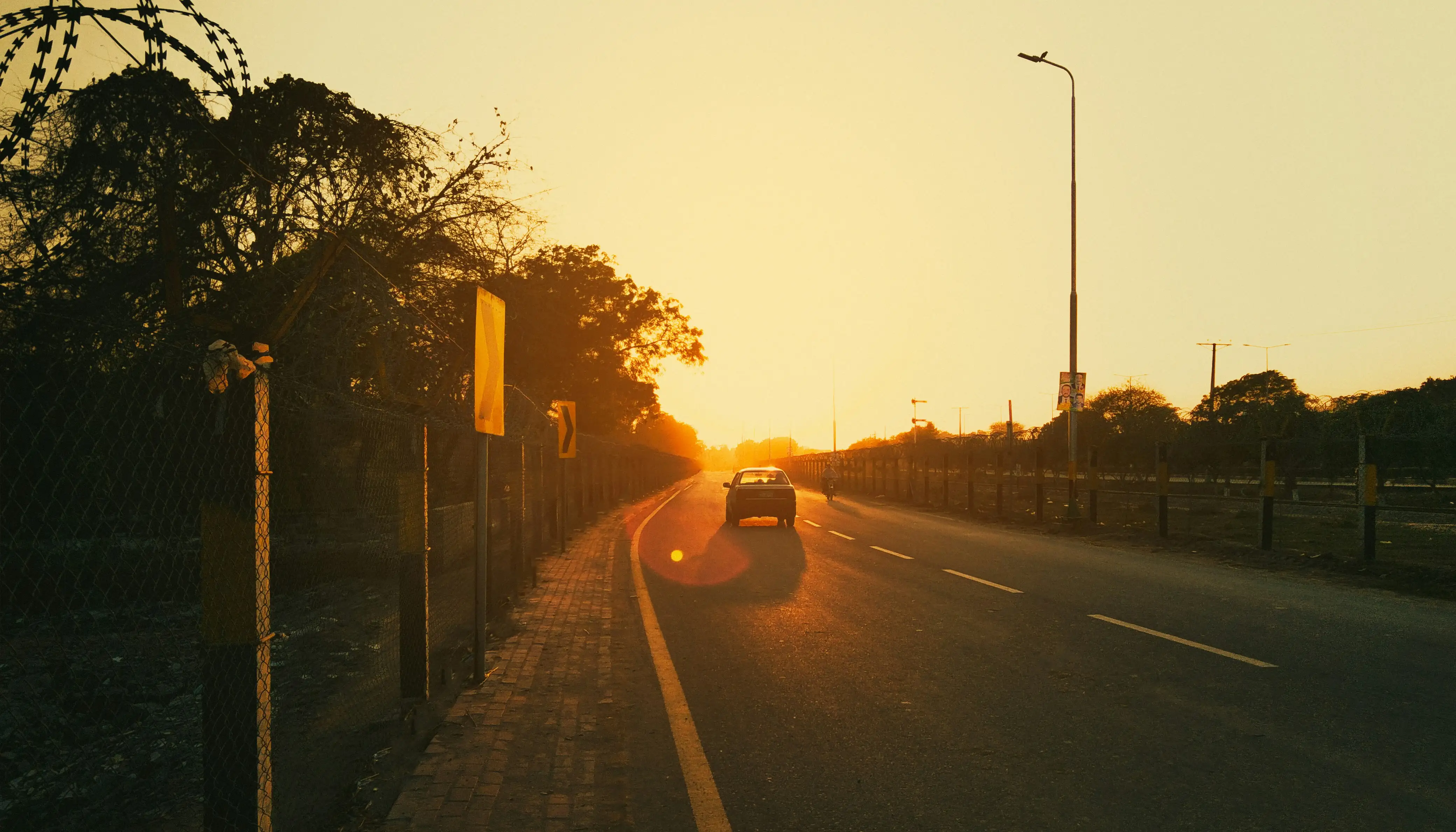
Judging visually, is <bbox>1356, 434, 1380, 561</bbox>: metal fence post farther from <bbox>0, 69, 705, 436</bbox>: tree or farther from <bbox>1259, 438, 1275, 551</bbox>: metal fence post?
<bbox>0, 69, 705, 436</bbox>: tree

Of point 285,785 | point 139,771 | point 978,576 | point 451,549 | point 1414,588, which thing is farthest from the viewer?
point 978,576

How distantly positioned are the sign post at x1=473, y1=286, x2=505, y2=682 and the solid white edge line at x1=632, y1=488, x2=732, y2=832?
148cm

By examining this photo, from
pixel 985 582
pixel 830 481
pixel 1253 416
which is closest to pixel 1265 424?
pixel 1253 416

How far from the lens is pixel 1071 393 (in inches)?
997

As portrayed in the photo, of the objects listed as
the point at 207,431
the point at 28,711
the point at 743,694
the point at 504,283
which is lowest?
the point at 28,711

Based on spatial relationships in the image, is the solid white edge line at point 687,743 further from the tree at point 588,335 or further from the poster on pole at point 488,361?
the tree at point 588,335

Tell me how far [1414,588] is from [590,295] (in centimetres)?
3255

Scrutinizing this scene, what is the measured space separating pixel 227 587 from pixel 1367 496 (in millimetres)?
16016

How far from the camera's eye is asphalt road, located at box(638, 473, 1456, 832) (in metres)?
4.29

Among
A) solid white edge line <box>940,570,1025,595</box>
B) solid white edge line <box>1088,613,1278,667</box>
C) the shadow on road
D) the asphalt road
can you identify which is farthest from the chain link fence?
solid white edge line <box>940,570,1025,595</box>

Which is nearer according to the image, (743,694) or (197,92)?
(197,92)

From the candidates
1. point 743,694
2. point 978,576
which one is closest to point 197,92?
point 743,694

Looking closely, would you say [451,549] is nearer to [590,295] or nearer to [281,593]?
[281,593]

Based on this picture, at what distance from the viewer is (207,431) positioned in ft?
12.3
